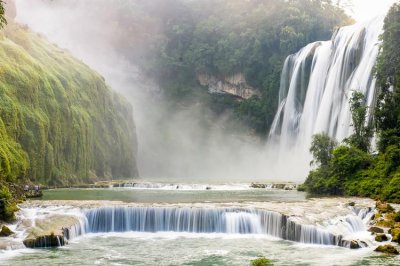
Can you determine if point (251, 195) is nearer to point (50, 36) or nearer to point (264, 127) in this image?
point (264, 127)

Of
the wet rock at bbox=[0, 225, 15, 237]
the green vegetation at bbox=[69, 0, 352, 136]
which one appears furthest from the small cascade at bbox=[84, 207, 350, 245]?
the green vegetation at bbox=[69, 0, 352, 136]

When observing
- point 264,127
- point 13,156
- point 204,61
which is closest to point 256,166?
point 264,127

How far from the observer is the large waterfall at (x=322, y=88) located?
1950 inches

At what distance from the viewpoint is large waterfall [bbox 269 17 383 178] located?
1950 inches

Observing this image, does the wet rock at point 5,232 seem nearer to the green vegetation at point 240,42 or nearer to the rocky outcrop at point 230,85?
the green vegetation at point 240,42

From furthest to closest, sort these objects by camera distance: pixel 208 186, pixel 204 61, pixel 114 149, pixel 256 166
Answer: pixel 204 61, pixel 256 166, pixel 114 149, pixel 208 186

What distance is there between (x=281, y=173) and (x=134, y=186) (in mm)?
24811

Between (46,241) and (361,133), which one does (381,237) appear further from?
(361,133)

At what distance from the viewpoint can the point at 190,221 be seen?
89.3ft

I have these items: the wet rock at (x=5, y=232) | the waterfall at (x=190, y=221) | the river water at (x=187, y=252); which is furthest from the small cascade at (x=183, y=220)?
the wet rock at (x=5, y=232)

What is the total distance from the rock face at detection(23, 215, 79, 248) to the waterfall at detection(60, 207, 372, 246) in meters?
0.60

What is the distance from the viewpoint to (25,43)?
5259 cm

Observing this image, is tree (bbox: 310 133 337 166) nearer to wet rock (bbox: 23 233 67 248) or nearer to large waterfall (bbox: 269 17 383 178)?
large waterfall (bbox: 269 17 383 178)

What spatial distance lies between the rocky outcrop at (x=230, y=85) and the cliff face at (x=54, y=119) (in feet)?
62.9
